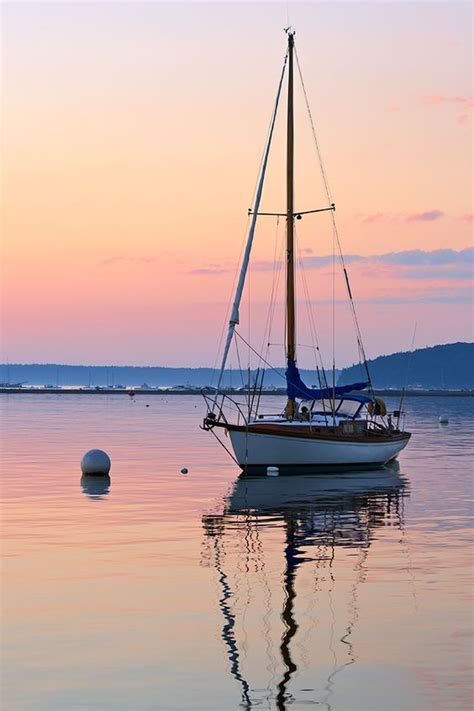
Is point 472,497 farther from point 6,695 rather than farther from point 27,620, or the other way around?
point 6,695

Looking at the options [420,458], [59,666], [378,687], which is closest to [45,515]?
[59,666]

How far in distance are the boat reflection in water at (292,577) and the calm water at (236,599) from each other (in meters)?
0.05

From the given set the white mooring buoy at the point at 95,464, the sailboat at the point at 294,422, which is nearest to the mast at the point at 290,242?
the sailboat at the point at 294,422

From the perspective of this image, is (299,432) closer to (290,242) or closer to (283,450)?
(283,450)

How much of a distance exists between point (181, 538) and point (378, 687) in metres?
15.5

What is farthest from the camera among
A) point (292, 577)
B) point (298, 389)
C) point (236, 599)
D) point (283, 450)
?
point (298, 389)

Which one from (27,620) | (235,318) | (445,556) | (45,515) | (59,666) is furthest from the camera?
(235,318)

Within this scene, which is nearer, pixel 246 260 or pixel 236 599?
pixel 236 599

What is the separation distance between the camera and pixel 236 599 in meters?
22.0

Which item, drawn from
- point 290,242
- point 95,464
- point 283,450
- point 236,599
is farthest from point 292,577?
point 290,242

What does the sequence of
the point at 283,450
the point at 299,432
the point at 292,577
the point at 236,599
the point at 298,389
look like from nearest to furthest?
the point at 236,599 < the point at 292,577 < the point at 299,432 < the point at 283,450 < the point at 298,389

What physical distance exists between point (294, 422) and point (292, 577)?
1066 inches

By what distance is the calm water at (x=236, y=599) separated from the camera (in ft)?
51.8

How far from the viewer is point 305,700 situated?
15039mm
